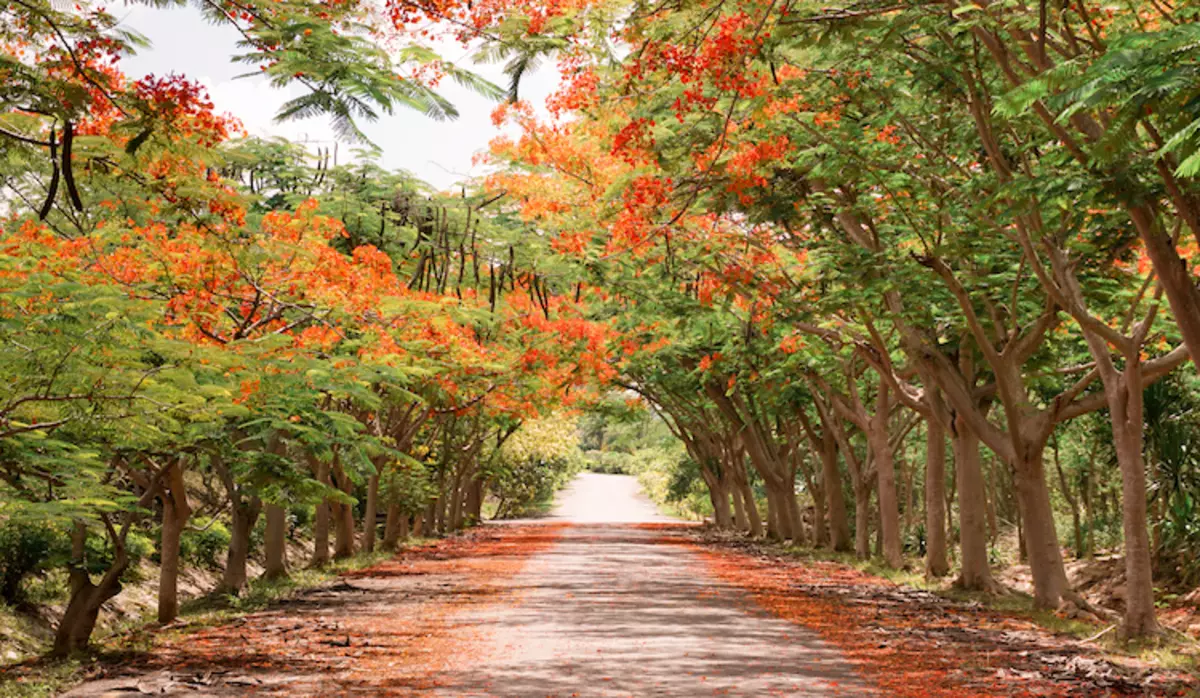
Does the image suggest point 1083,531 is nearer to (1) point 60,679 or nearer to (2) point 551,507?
(1) point 60,679

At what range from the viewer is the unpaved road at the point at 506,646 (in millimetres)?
8766

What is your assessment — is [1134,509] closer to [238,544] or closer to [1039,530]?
[1039,530]

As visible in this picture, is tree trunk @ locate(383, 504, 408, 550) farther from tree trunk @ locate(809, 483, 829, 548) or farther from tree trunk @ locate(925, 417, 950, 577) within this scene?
tree trunk @ locate(925, 417, 950, 577)

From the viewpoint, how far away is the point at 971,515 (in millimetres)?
16578

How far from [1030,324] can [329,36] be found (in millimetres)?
10285

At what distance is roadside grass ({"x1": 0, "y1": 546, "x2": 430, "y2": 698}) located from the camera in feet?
29.9

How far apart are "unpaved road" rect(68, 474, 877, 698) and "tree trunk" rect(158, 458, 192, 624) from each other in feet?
3.23

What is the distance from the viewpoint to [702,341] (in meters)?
24.8

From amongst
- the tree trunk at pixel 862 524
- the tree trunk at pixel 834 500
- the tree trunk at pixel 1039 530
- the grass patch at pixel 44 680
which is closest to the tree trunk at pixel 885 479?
the tree trunk at pixel 862 524

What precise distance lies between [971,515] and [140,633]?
11.4 metres

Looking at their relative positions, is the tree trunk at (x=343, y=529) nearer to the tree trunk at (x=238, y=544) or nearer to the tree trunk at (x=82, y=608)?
the tree trunk at (x=238, y=544)

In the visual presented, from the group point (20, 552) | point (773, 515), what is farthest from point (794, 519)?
point (20, 552)

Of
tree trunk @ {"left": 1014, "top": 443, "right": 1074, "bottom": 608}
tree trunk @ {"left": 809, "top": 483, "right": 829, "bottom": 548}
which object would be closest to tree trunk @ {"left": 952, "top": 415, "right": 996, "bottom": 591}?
tree trunk @ {"left": 1014, "top": 443, "right": 1074, "bottom": 608}

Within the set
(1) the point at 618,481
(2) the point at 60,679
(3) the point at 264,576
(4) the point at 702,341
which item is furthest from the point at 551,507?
(2) the point at 60,679
